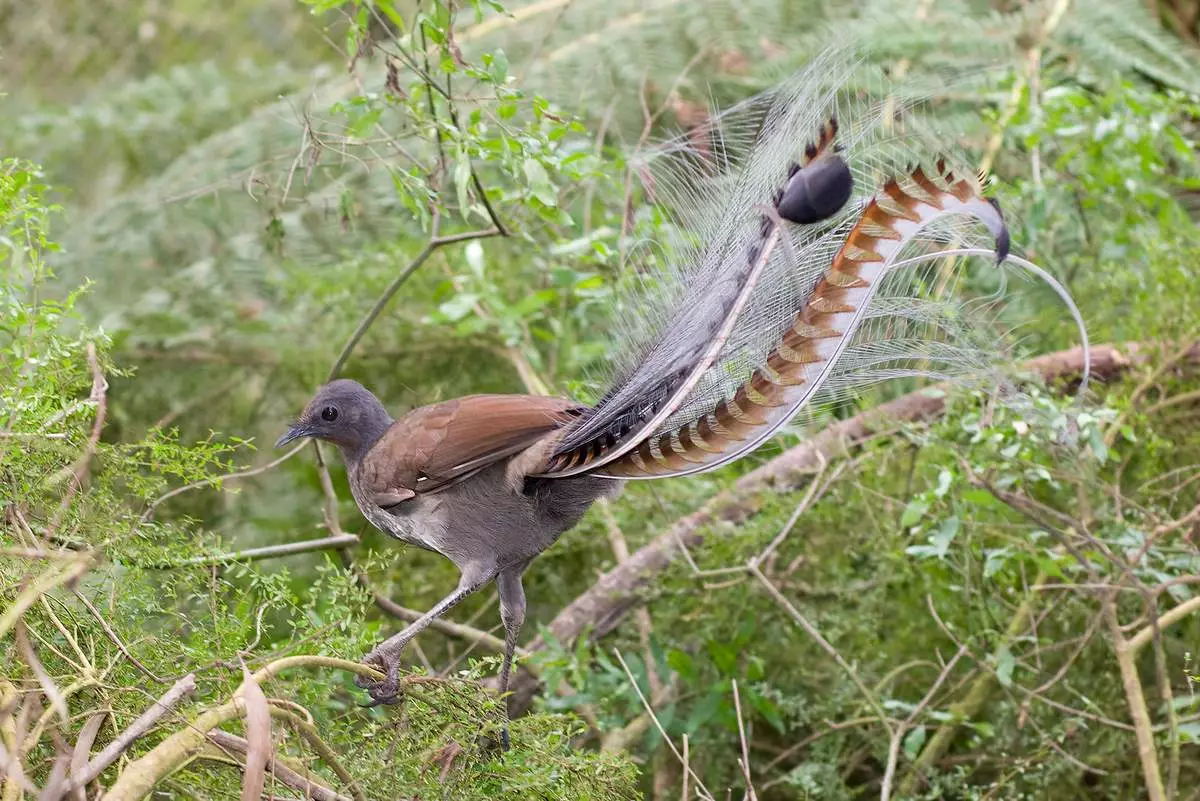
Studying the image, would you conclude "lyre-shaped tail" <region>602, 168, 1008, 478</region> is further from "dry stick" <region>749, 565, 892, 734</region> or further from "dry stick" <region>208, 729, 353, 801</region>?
"dry stick" <region>749, 565, 892, 734</region>

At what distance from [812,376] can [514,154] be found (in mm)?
820

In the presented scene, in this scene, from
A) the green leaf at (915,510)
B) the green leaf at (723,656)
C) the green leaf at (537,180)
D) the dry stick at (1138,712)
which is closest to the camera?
the green leaf at (537,180)

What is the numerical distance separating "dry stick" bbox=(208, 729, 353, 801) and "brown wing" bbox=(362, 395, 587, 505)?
792mm

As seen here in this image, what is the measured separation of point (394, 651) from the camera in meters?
2.38

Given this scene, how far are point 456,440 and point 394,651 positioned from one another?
16.1 inches

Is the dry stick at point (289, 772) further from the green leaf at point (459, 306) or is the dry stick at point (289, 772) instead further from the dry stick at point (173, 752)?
the green leaf at point (459, 306)

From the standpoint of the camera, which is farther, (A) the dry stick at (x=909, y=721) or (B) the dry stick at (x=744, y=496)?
(B) the dry stick at (x=744, y=496)

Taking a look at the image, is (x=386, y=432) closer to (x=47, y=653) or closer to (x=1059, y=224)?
(x=47, y=653)

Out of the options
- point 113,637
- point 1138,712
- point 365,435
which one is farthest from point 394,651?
point 1138,712

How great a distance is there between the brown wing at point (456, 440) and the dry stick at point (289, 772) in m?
0.79

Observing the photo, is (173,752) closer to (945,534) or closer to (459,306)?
(945,534)

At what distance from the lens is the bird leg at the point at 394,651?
220cm

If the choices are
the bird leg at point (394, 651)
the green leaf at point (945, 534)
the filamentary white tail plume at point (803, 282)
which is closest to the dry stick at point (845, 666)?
the green leaf at point (945, 534)

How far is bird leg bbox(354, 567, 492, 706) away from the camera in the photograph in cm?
220
